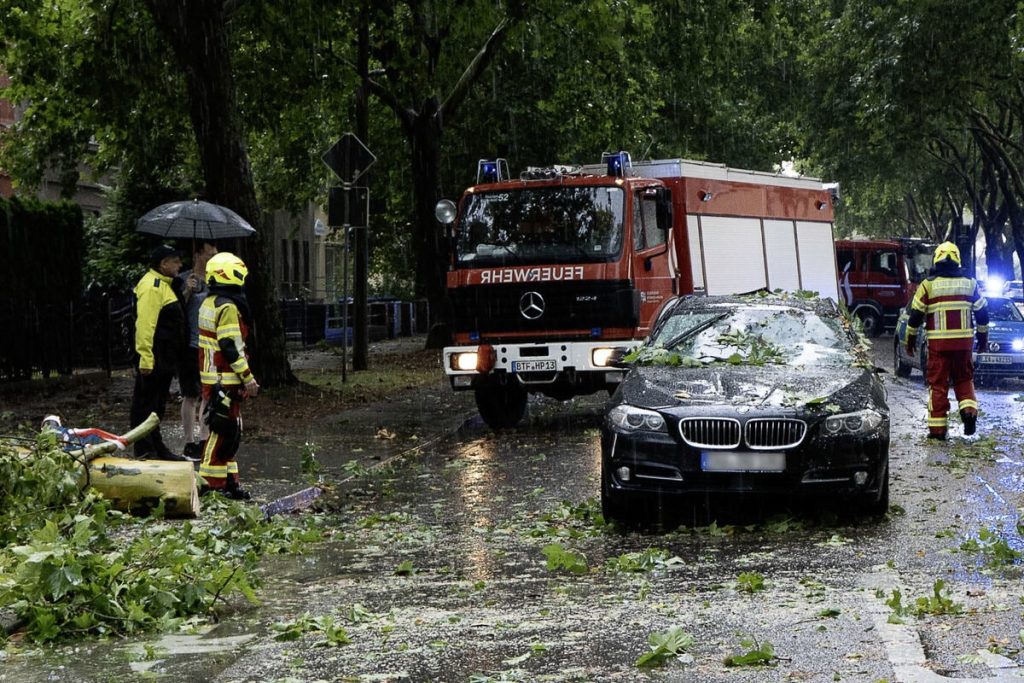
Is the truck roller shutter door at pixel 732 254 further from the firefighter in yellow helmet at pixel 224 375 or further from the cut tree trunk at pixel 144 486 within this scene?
the cut tree trunk at pixel 144 486

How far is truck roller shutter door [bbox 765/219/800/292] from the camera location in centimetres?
2111

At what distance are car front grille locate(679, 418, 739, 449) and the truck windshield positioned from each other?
7036 millimetres

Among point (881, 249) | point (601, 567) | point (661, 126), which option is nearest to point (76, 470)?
point (601, 567)

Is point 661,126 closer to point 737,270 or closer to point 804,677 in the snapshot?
point 737,270

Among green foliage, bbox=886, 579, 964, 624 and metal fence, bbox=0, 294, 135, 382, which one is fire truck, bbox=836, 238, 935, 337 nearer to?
metal fence, bbox=0, 294, 135, 382

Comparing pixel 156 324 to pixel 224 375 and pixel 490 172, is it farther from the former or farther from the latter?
pixel 490 172

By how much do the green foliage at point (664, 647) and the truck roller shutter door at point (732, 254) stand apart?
12213 mm

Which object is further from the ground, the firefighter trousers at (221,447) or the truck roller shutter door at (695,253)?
the truck roller shutter door at (695,253)

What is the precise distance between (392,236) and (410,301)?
1.98 meters

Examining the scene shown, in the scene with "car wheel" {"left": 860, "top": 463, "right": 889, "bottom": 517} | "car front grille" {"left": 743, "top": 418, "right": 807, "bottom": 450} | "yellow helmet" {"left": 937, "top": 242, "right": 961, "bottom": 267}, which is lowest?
"car wheel" {"left": 860, "top": 463, "right": 889, "bottom": 517}

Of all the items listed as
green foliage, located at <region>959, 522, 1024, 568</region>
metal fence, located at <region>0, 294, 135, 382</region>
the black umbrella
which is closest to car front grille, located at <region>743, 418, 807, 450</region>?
green foliage, located at <region>959, 522, 1024, 568</region>

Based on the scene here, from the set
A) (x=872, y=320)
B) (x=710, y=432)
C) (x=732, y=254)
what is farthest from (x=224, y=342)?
(x=872, y=320)

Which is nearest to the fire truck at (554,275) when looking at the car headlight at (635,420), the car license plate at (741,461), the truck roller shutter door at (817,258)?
the truck roller shutter door at (817,258)

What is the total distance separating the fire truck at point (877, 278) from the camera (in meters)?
45.9
